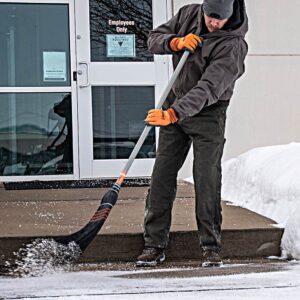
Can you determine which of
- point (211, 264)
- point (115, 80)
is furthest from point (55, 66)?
point (211, 264)

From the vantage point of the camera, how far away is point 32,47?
8.18 m

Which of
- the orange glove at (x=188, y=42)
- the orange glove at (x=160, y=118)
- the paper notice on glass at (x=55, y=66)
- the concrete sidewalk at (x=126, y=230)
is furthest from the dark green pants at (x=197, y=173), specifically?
the paper notice on glass at (x=55, y=66)

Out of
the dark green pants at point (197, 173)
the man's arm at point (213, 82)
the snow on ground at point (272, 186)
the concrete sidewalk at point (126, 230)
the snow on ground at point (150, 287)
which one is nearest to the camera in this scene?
the snow on ground at point (150, 287)

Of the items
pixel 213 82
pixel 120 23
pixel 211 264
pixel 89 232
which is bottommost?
pixel 211 264

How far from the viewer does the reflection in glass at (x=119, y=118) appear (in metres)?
8.26

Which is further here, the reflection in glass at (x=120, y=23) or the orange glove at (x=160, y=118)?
the reflection in glass at (x=120, y=23)

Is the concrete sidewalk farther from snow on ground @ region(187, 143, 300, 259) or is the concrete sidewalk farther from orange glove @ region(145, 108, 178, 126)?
orange glove @ region(145, 108, 178, 126)

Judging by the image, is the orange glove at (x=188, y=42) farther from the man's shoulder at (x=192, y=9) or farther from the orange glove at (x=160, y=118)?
the orange glove at (x=160, y=118)

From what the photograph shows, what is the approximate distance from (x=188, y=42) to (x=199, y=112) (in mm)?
461

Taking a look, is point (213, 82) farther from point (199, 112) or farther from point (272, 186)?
point (272, 186)

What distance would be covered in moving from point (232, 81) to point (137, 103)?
4.20 meters

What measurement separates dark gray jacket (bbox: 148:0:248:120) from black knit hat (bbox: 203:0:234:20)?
0.12 metres

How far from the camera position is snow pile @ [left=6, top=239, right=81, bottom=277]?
423cm

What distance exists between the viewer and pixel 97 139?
8.25 metres
